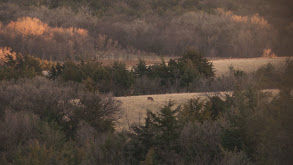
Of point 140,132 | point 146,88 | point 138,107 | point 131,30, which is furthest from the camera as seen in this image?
point 131,30

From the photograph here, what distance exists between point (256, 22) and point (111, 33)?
15271mm

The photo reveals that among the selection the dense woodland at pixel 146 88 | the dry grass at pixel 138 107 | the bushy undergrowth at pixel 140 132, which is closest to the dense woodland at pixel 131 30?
the dense woodland at pixel 146 88

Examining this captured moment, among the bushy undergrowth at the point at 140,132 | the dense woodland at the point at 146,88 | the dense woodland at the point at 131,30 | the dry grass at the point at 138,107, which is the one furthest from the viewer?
the dense woodland at the point at 131,30

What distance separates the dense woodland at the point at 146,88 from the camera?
7.24 metres

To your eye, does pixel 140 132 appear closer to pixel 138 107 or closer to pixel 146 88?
pixel 138 107

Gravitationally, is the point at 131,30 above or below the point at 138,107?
above

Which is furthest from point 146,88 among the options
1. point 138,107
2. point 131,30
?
point 131,30

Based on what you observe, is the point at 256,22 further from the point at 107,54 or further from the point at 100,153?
the point at 100,153

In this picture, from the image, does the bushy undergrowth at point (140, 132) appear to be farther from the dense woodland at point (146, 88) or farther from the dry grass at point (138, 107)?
the dry grass at point (138, 107)

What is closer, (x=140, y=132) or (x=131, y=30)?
(x=140, y=132)

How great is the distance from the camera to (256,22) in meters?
38.6

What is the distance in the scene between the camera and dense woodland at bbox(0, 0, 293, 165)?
7237 millimetres

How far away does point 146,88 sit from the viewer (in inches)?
750

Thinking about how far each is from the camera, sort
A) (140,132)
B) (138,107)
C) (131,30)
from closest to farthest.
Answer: (140,132), (138,107), (131,30)
